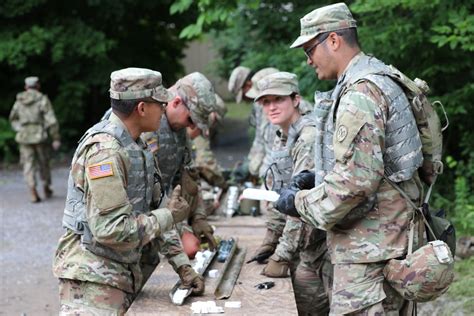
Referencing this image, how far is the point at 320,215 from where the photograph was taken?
12.6ft

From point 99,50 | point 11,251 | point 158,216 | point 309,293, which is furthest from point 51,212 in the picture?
point 158,216

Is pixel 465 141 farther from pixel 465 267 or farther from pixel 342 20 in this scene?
pixel 342 20

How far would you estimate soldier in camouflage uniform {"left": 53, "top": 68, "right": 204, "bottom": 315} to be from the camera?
3.93 meters

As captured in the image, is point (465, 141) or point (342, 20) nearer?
point (342, 20)

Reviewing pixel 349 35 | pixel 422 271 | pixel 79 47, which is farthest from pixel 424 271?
pixel 79 47

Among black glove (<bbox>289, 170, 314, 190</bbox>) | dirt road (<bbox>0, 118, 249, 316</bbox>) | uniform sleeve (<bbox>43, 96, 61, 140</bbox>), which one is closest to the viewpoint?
black glove (<bbox>289, 170, 314, 190</bbox>)

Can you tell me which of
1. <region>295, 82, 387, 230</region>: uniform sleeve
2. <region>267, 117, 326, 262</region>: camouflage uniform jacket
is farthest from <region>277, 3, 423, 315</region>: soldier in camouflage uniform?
<region>267, 117, 326, 262</region>: camouflage uniform jacket

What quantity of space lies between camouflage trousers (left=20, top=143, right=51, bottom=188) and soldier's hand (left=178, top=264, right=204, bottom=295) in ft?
26.8

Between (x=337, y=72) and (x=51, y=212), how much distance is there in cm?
831

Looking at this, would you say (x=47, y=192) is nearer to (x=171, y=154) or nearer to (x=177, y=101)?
(x=171, y=154)

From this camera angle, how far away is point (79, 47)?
51.4ft

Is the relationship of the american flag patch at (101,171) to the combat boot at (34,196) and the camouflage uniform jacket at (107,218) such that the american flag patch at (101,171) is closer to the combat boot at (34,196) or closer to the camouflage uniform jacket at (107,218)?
the camouflage uniform jacket at (107,218)

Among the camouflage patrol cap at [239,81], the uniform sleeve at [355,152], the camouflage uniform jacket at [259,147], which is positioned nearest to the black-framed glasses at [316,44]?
the uniform sleeve at [355,152]

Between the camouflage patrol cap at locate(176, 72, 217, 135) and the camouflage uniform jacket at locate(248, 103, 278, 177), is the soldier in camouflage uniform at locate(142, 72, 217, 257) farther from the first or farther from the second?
the camouflage uniform jacket at locate(248, 103, 278, 177)
